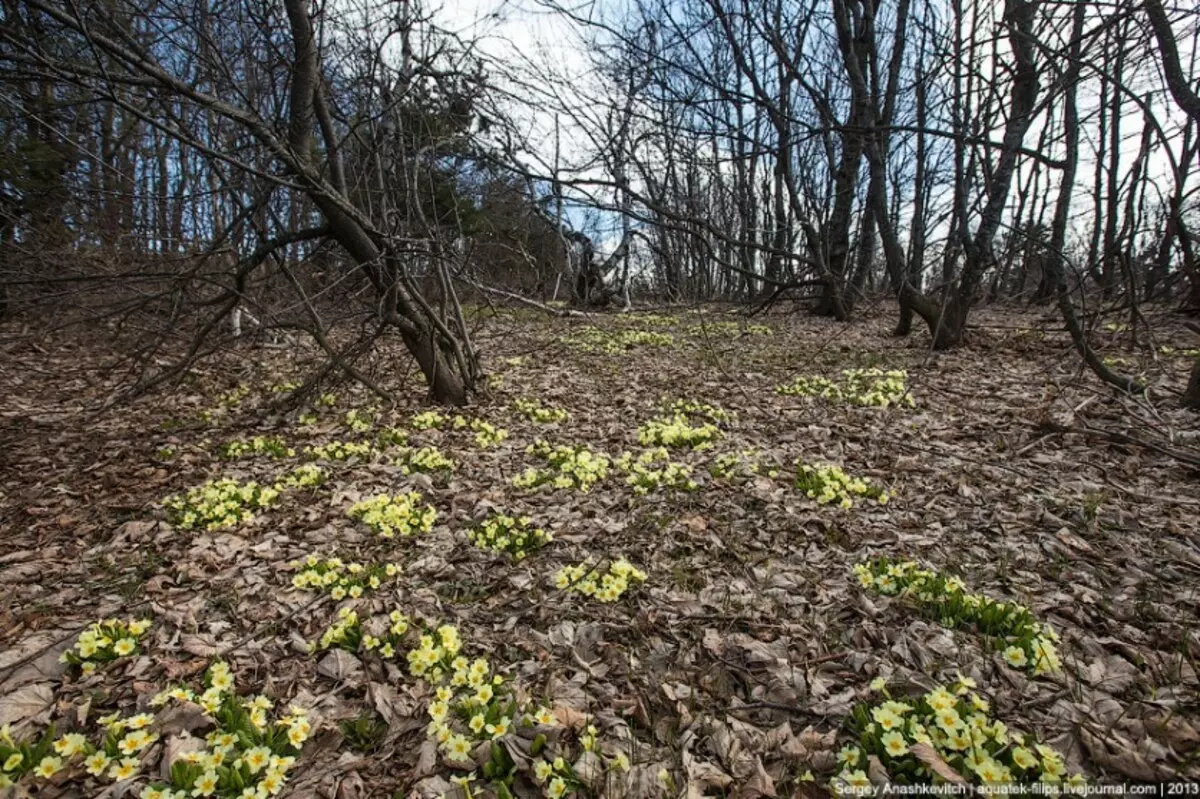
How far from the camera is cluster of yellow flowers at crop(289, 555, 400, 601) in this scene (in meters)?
3.48

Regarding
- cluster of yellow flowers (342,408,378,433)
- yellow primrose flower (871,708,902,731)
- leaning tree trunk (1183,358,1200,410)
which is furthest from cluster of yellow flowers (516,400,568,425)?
leaning tree trunk (1183,358,1200,410)

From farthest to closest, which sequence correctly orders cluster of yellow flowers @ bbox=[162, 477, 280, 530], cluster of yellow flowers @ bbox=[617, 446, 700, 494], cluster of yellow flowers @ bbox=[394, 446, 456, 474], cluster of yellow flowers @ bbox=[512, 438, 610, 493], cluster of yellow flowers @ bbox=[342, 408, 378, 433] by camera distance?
cluster of yellow flowers @ bbox=[342, 408, 378, 433]
cluster of yellow flowers @ bbox=[394, 446, 456, 474]
cluster of yellow flowers @ bbox=[512, 438, 610, 493]
cluster of yellow flowers @ bbox=[617, 446, 700, 494]
cluster of yellow flowers @ bbox=[162, 477, 280, 530]

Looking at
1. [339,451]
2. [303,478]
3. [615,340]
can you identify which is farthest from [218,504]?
[615,340]

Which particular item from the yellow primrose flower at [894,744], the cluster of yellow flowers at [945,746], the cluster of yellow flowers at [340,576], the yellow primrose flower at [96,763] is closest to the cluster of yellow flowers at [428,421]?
the cluster of yellow flowers at [340,576]

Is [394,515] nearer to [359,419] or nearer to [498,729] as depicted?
[498,729]

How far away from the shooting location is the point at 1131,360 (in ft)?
Result: 25.3

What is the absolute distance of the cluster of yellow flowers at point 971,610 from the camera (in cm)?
262

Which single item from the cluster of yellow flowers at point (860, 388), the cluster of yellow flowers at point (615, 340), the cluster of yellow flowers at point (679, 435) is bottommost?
the cluster of yellow flowers at point (679, 435)

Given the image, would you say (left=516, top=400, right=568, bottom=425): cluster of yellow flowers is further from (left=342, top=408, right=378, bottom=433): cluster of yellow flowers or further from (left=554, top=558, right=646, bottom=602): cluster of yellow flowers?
(left=554, top=558, right=646, bottom=602): cluster of yellow flowers

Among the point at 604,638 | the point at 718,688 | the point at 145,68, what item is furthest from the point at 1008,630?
the point at 145,68

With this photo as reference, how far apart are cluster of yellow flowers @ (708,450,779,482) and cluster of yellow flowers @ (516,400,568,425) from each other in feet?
7.22

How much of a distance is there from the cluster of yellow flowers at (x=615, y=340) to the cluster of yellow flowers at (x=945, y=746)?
29.1 ft

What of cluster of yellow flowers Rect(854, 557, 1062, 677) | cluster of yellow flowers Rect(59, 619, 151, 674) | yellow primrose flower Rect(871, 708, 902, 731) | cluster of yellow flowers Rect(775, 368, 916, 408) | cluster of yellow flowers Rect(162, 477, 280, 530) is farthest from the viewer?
cluster of yellow flowers Rect(775, 368, 916, 408)

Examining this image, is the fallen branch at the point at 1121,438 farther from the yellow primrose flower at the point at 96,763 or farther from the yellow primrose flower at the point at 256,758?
the yellow primrose flower at the point at 96,763
